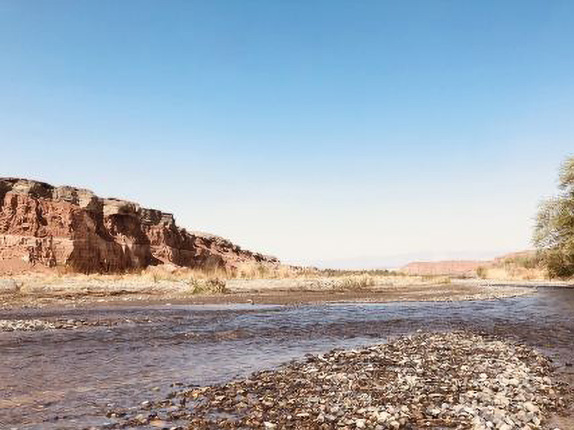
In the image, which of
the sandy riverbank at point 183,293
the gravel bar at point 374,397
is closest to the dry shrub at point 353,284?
the sandy riverbank at point 183,293

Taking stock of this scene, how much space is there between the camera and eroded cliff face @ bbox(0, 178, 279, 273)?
2050 inches

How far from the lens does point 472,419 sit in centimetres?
687

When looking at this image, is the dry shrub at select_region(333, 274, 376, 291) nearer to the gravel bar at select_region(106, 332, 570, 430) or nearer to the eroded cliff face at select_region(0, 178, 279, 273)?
the eroded cliff face at select_region(0, 178, 279, 273)

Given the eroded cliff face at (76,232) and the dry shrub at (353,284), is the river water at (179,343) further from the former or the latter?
the eroded cliff face at (76,232)

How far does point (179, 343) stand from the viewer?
13914mm

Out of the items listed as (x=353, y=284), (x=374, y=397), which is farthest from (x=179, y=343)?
(x=353, y=284)

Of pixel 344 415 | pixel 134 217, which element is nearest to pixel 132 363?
pixel 344 415

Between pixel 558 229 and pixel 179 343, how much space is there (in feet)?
120

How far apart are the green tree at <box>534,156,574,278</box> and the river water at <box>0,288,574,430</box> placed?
1679 centimetres

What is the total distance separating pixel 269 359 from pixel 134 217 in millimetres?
60851

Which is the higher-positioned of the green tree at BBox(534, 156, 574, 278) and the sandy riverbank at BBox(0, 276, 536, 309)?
the green tree at BBox(534, 156, 574, 278)

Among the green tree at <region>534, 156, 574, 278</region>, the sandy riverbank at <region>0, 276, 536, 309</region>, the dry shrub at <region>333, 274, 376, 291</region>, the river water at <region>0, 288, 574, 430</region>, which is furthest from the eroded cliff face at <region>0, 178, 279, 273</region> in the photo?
the green tree at <region>534, 156, 574, 278</region>

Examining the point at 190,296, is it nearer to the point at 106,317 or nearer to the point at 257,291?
the point at 257,291

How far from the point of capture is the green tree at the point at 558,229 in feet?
131
